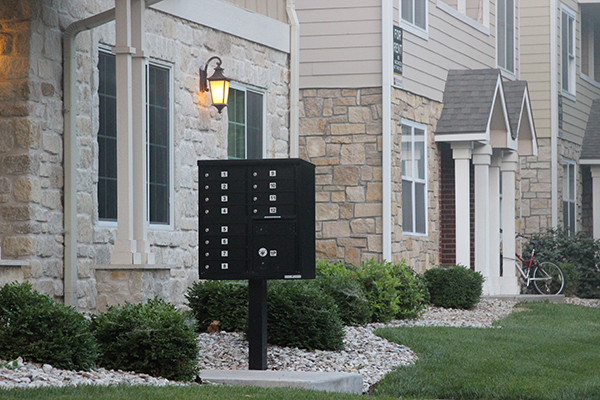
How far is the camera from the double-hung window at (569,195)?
864 inches

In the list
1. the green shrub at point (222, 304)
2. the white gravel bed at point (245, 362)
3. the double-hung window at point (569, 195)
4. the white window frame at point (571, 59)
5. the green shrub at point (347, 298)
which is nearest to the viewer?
the white gravel bed at point (245, 362)

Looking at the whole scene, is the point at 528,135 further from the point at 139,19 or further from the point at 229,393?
the point at 229,393

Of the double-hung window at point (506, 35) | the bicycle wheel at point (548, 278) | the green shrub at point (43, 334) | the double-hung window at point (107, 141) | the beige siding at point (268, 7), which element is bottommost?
the bicycle wheel at point (548, 278)

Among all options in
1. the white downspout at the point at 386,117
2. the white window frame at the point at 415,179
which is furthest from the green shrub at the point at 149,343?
the white window frame at the point at 415,179

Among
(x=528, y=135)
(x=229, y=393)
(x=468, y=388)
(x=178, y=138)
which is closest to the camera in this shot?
(x=229, y=393)

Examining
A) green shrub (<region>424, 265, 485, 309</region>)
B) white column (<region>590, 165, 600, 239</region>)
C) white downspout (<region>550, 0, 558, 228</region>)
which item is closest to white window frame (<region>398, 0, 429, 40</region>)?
green shrub (<region>424, 265, 485, 309</region>)

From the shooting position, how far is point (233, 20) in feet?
36.9

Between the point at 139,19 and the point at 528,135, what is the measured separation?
34.8ft

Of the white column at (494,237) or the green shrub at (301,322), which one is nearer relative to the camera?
the green shrub at (301,322)

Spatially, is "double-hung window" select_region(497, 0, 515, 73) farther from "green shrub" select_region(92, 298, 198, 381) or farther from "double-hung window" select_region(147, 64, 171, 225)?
"green shrub" select_region(92, 298, 198, 381)

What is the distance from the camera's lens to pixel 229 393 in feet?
18.7

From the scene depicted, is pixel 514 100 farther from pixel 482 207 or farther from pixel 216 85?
pixel 216 85

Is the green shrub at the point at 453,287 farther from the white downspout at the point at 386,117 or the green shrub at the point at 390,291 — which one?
the green shrub at the point at 390,291

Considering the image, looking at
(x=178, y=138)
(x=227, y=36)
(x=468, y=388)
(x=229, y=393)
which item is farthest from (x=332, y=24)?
(x=229, y=393)
